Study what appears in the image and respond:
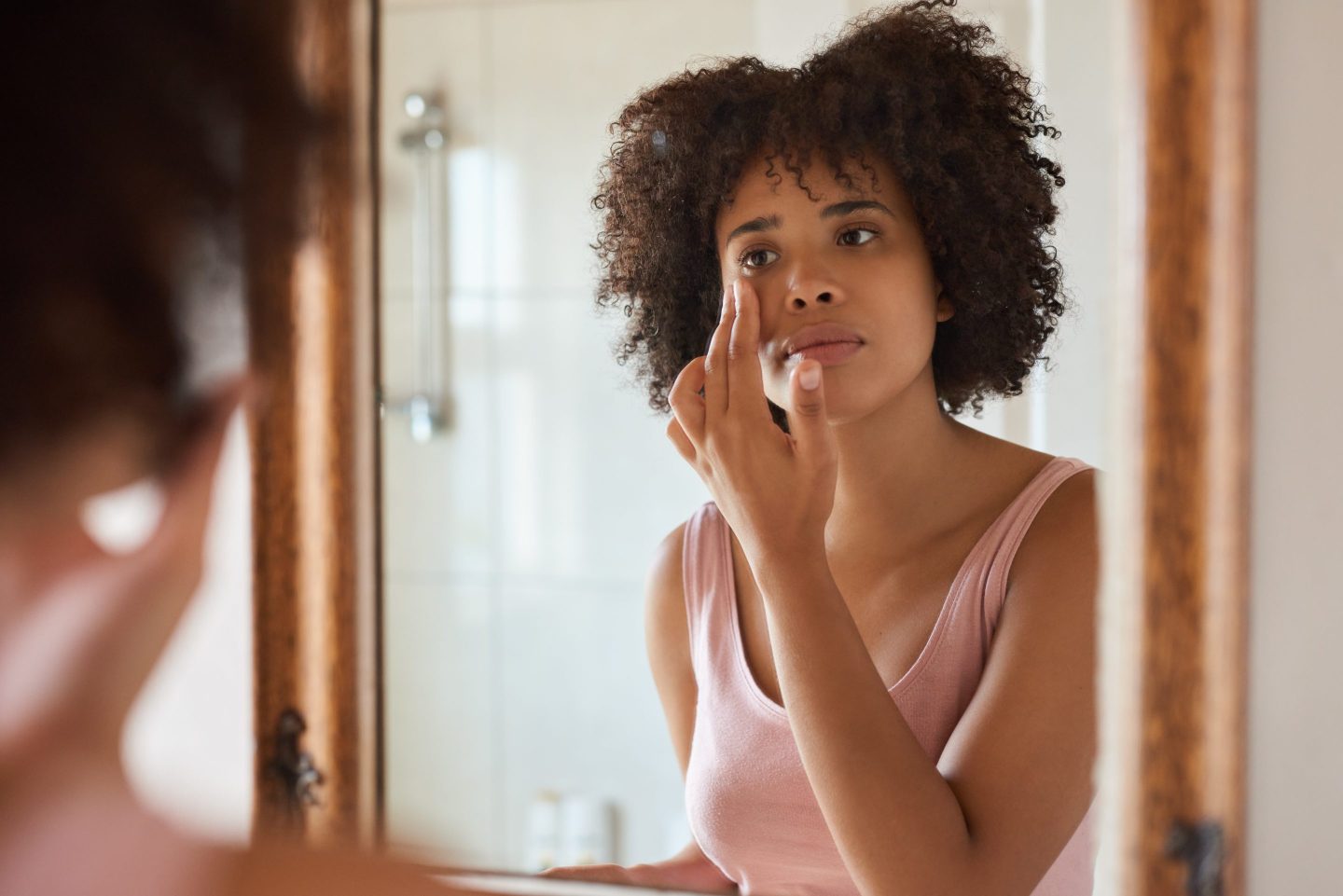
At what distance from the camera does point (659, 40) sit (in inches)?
20.7

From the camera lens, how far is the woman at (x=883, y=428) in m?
0.49


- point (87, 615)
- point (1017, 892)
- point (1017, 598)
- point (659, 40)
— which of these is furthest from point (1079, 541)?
point (87, 615)

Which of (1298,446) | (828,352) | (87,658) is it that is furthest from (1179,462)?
(87,658)

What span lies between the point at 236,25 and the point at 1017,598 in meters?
0.39

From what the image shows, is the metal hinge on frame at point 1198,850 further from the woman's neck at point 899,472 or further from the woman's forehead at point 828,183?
the woman's forehead at point 828,183

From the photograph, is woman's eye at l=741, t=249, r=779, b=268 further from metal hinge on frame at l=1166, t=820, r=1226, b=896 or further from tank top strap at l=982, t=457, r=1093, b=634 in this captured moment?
metal hinge on frame at l=1166, t=820, r=1226, b=896

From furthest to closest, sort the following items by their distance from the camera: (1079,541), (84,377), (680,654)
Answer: (680,654) → (1079,541) → (84,377)

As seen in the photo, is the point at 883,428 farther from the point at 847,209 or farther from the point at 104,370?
the point at 104,370

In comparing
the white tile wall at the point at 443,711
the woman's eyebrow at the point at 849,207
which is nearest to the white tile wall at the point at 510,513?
the white tile wall at the point at 443,711

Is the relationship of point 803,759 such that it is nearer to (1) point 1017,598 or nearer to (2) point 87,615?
(1) point 1017,598

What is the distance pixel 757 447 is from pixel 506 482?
5.3 inches

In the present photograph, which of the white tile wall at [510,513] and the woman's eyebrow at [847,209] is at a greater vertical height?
the woman's eyebrow at [847,209]

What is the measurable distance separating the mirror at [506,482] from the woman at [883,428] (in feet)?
0.11

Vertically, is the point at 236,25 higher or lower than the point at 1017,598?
higher
